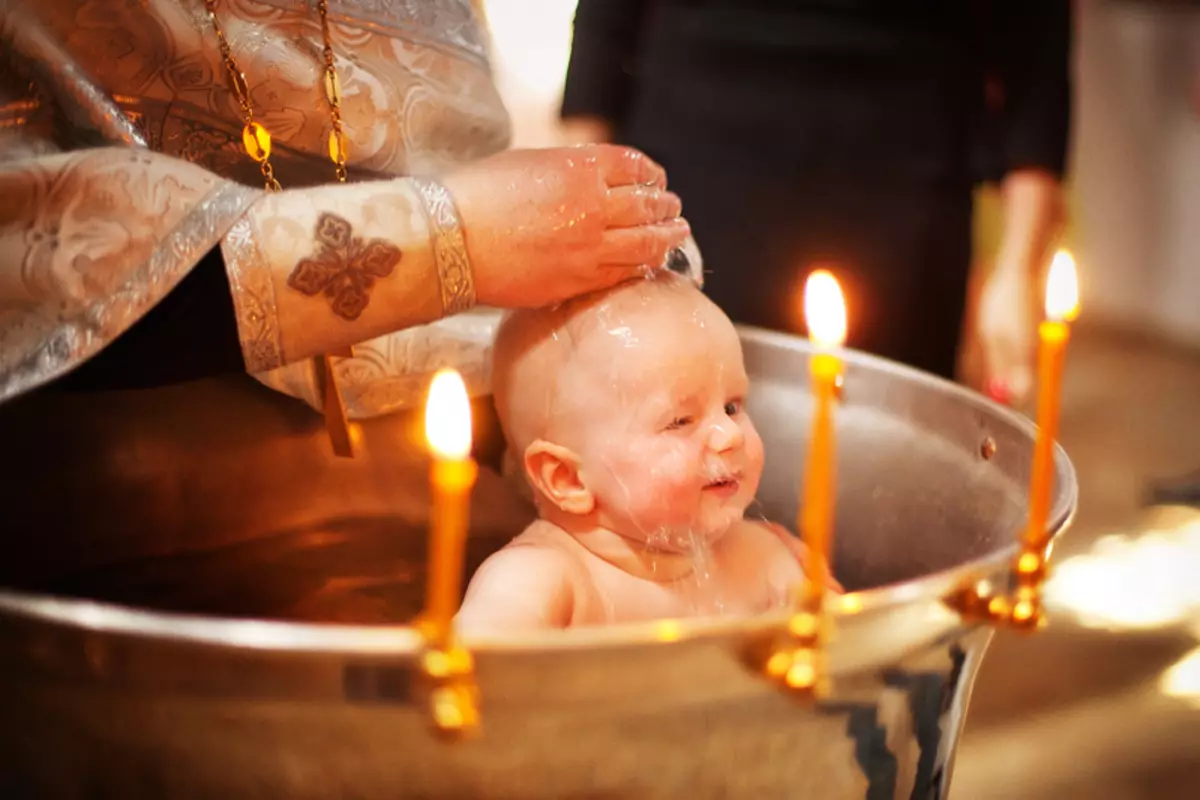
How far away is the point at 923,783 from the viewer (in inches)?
25.0

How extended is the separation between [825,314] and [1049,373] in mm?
99

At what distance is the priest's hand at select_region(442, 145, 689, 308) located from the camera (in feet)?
2.39

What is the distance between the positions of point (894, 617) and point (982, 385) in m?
1.24

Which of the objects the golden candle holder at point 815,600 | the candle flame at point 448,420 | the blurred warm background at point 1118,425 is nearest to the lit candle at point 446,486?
the candle flame at point 448,420

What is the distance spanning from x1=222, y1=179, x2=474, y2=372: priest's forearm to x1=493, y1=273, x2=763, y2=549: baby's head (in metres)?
0.12

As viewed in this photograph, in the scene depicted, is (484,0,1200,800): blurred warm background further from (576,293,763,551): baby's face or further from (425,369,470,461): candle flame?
(425,369,470,461): candle flame

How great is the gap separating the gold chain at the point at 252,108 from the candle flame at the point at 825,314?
1.32 feet

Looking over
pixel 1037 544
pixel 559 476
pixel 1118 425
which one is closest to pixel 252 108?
pixel 559 476

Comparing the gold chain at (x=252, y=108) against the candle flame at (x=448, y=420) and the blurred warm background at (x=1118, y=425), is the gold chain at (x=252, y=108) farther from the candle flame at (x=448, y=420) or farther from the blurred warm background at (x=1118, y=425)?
the candle flame at (x=448, y=420)

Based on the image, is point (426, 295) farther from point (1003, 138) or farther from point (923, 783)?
point (1003, 138)

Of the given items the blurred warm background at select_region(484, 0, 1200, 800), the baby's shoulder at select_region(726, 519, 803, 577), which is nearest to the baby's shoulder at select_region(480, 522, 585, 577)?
the baby's shoulder at select_region(726, 519, 803, 577)

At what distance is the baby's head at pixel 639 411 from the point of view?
81 centimetres

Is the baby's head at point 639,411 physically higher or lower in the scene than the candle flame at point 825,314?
lower

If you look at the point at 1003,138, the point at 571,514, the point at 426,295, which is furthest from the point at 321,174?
the point at 1003,138
